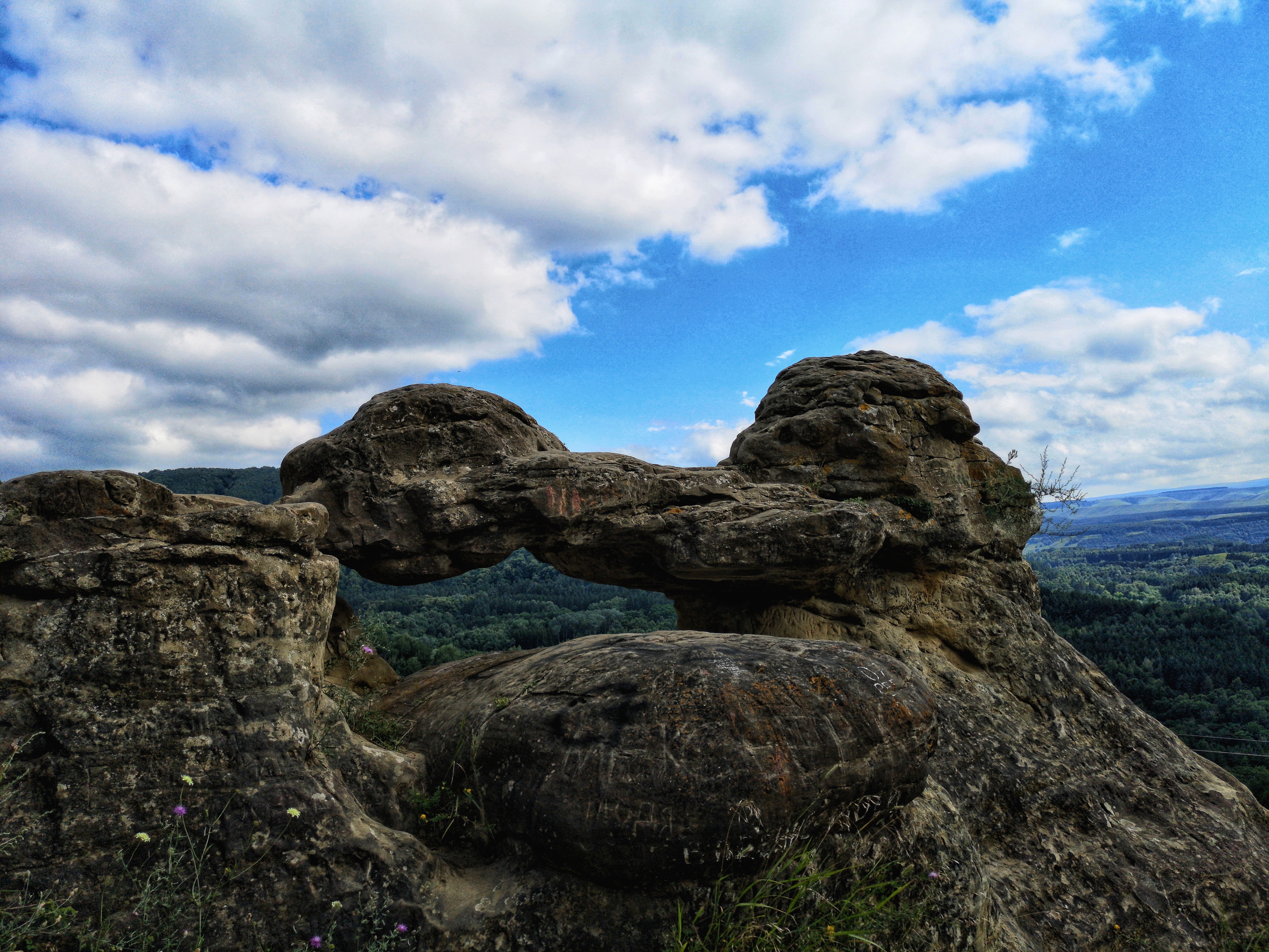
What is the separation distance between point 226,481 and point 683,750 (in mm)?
128126

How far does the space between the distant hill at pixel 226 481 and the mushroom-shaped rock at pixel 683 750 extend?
10462 centimetres

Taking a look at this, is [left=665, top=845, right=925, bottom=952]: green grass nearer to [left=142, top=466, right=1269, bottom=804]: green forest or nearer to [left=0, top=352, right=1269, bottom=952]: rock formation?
[left=0, top=352, right=1269, bottom=952]: rock formation

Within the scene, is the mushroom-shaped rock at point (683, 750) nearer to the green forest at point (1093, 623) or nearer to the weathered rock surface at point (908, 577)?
the weathered rock surface at point (908, 577)

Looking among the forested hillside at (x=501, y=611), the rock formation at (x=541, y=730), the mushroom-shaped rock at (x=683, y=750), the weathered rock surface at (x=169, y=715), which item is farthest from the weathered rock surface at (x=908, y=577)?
the forested hillside at (x=501, y=611)

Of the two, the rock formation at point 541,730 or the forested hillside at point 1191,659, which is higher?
the rock formation at point 541,730

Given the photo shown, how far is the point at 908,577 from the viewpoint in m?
13.0

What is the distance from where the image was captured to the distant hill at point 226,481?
107 m

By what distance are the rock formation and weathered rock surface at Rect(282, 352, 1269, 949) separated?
0.05 m

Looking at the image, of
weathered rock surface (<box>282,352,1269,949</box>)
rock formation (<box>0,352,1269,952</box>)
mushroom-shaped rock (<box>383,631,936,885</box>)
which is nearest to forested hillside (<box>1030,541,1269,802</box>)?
weathered rock surface (<box>282,352,1269,949</box>)

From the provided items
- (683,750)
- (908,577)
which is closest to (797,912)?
(683,750)

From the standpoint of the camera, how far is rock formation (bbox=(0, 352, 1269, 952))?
18.7 feet

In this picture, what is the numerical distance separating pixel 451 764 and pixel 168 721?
8.90 ft

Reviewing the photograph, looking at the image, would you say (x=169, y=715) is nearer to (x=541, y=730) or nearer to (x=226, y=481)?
(x=541, y=730)

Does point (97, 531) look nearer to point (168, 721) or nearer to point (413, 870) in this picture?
point (168, 721)
